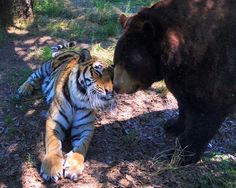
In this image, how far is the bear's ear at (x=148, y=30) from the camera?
458 centimetres

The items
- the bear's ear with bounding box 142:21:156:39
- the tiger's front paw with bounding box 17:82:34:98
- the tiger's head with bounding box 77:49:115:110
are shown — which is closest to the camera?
the bear's ear with bounding box 142:21:156:39

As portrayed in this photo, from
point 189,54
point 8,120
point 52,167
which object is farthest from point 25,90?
point 189,54

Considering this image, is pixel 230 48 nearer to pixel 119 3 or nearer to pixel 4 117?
pixel 4 117

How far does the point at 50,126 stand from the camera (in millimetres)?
5270

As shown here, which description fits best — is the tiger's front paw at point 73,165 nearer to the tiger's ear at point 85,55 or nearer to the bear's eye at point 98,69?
the bear's eye at point 98,69

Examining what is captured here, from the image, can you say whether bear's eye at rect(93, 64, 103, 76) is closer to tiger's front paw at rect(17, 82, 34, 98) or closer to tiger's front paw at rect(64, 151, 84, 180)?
tiger's front paw at rect(64, 151, 84, 180)

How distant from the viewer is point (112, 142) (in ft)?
18.4

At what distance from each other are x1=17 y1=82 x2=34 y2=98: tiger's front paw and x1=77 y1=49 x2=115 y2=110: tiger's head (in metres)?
1.25

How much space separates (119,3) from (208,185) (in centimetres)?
561

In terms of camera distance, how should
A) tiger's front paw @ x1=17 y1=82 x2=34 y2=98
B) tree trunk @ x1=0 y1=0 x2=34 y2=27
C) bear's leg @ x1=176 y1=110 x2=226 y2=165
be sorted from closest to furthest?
1. bear's leg @ x1=176 y1=110 x2=226 y2=165
2. tiger's front paw @ x1=17 y1=82 x2=34 y2=98
3. tree trunk @ x1=0 y1=0 x2=34 y2=27

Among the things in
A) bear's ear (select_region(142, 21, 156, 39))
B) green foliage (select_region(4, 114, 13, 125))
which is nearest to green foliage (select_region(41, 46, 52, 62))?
green foliage (select_region(4, 114, 13, 125))

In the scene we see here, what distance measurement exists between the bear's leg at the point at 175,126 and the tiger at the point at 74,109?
862mm

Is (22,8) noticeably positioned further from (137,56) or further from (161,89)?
(137,56)

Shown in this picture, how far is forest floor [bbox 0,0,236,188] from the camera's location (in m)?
4.98
